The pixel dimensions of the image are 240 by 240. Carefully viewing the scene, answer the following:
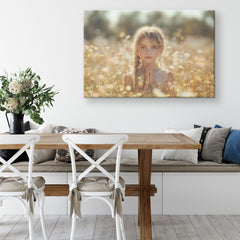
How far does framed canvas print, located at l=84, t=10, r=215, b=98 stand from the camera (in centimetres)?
395

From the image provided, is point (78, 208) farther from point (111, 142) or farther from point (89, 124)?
point (89, 124)

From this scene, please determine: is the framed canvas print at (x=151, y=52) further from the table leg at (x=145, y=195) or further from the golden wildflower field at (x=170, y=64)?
the table leg at (x=145, y=195)

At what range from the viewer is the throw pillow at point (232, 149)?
3.51 metres

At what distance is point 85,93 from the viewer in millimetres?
3980

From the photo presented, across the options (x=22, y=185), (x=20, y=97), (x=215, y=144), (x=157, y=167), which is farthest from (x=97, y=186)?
(x=215, y=144)

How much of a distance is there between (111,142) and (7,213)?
1.69 m

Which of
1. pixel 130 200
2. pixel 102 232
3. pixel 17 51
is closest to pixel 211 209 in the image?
pixel 130 200

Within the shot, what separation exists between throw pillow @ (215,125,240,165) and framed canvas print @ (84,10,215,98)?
58 cm

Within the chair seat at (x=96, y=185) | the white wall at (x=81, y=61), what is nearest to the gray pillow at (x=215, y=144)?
the white wall at (x=81, y=61)

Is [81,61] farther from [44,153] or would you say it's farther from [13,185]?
[13,185]

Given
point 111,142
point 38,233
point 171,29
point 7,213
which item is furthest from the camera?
point 171,29

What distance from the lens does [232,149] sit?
355cm

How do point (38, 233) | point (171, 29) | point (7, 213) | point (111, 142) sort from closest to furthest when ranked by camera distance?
point (111, 142), point (38, 233), point (7, 213), point (171, 29)

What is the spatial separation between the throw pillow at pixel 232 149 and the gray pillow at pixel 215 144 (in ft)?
0.15
